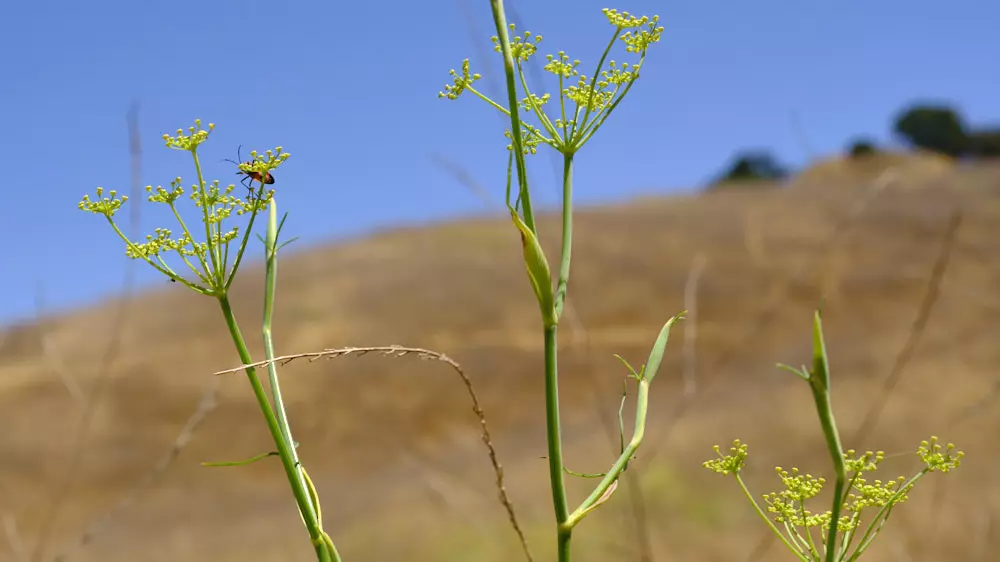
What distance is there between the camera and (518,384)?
1156cm

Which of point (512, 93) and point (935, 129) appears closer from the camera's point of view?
point (512, 93)

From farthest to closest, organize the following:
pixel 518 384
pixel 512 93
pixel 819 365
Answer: pixel 518 384
pixel 512 93
pixel 819 365

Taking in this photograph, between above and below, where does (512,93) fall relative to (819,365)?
above

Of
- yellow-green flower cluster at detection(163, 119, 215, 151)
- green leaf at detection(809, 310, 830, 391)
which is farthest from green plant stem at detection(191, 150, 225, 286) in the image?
green leaf at detection(809, 310, 830, 391)

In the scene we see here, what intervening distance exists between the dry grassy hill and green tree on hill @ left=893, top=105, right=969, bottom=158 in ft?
54.4

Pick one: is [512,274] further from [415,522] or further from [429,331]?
[415,522]

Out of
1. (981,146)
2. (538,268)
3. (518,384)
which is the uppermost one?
(981,146)

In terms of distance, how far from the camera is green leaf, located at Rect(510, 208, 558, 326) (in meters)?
0.46

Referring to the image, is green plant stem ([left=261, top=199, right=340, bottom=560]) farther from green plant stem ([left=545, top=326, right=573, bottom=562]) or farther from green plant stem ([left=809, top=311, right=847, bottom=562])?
green plant stem ([left=809, top=311, right=847, bottom=562])

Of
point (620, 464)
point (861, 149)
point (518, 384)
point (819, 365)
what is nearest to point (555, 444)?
point (620, 464)

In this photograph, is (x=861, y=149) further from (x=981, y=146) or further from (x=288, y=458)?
(x=288, y=458)

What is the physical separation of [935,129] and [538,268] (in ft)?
120

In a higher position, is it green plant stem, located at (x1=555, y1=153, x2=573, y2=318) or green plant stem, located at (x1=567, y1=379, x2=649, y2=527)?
green plant stem, located at (x1=555, y1=153, x2=573, y2=318)

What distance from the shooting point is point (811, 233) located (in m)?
13.7
